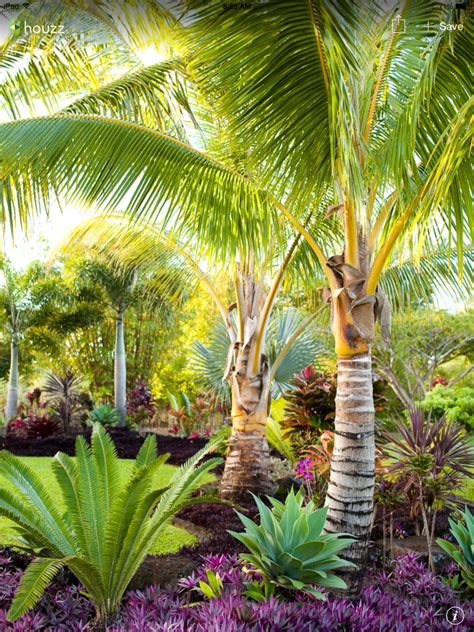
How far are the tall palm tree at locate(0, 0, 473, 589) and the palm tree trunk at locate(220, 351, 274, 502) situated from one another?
205cm

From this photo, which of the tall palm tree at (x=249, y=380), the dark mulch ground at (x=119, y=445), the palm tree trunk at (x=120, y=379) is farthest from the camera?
the palm tree trunk at (x=120, y=379)

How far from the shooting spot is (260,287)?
5949mm

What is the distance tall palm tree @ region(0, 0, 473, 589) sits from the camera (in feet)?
10.4

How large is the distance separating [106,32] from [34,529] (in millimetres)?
3731

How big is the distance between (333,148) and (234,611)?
99.2 inches

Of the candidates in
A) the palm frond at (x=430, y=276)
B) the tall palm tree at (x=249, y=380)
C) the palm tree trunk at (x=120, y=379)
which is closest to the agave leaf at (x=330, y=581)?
the tall palm tree at (x=249, y=380)

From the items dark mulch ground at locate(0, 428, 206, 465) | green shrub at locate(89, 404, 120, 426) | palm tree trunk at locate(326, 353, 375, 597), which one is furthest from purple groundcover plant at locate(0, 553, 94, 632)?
green shrub at locate(89, 404, 120, 426)

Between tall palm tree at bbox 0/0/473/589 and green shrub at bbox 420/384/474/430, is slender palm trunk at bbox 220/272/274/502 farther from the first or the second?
green shrub at bbox 420/384/474/430

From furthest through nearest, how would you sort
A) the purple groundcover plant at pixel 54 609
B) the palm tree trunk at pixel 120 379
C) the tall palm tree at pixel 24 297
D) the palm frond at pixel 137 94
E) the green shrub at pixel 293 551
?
1. the tall palm tree at pixel 24 297
2. the palm tree trunk at pixel 120 379
3. the palm frond at pixel 137 94
4. the green shrub at pixel 293 551
5. the purple groundcover plant at pixel 54 609

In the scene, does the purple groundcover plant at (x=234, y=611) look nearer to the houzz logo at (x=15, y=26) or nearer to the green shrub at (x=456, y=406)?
the houzz logo at (x=15, y=26)

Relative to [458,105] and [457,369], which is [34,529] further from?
[457,369]

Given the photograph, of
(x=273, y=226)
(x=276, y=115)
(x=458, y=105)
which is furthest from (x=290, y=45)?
(x=273, y=226)

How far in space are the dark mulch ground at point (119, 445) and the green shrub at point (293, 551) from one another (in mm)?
5663

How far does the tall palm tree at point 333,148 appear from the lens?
10.4ft
